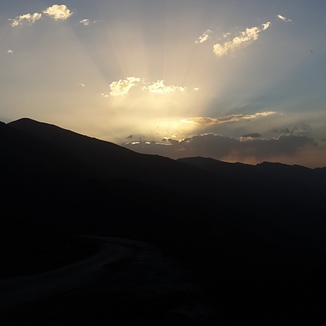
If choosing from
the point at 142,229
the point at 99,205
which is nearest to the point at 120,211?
the point at 99,205

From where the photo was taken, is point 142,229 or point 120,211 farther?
point 120,211

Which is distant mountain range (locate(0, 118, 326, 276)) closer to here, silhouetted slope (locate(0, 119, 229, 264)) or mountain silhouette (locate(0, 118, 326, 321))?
silhouetted slope (locate(0, 119, 229, 264))

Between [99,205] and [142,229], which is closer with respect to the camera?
[142,229]

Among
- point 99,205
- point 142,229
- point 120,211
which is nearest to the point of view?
point 142,229

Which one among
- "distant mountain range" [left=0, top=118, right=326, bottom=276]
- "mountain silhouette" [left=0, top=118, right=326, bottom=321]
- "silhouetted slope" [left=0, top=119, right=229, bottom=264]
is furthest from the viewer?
"silhouetted slope" [left=0, top=119, right=229, bottom=264]

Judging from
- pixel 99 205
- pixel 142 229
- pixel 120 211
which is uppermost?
pixel 99 205

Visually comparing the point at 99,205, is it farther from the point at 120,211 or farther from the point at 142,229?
the point at 142,229

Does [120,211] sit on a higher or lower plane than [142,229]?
higher

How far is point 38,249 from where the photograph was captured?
164 feet

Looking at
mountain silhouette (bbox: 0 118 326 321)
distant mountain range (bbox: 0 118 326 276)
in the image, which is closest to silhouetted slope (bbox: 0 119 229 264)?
distant mountain range (bbox: 0 118 326 276)

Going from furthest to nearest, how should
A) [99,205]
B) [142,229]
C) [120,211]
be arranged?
1. [99,205]
2. [120,211]
3. [142,229]

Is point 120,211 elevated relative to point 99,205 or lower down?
lower down

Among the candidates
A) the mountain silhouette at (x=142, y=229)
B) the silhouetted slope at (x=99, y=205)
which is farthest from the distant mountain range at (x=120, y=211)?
the mountain silhouette at (x=142, y=229)

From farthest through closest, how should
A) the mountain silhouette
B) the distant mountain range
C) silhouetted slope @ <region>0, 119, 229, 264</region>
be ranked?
1. silhouetted slope @ <region>0, 119, 229, 264</region>
2. the distant mountain range
3. the mountain silhouette
